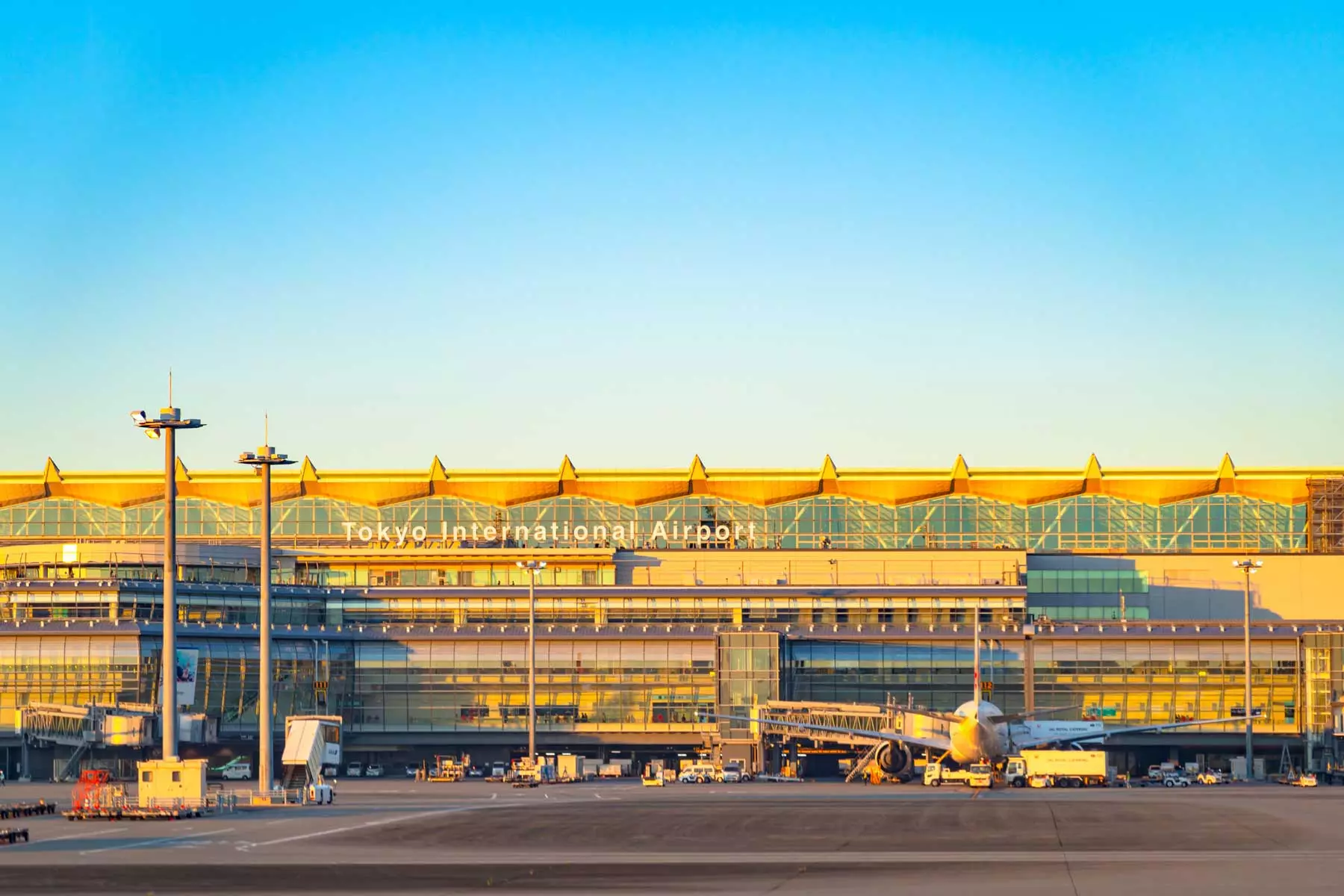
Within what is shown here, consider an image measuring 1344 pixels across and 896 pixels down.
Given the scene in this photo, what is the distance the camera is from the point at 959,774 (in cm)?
13075

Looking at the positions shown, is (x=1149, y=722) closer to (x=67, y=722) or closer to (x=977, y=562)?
(x=977, y=562)

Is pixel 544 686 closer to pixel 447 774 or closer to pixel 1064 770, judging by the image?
pixel 447 774

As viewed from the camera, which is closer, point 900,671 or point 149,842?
point 149,842

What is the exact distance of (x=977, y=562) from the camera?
182375 millimetres

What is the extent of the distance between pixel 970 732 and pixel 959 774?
4.08 m

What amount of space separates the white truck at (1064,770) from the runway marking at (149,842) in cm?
6837

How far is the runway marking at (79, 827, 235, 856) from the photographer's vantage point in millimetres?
60656

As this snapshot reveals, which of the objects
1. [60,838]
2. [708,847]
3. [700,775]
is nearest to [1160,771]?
[700,775]

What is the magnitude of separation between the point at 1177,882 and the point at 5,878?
31191 mm

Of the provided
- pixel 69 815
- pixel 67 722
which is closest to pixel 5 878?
pixel 69 815

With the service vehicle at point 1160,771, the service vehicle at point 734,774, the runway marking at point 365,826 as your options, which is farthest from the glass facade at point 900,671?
the runway marking at point 365,826

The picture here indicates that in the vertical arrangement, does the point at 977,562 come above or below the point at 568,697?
above

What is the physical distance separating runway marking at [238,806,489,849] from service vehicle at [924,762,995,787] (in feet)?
144

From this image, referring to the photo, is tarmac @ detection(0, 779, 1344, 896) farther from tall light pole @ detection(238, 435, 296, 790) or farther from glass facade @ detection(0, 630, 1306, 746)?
glass facade @ detection(0, 630, 1306, 746)
